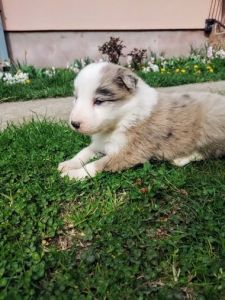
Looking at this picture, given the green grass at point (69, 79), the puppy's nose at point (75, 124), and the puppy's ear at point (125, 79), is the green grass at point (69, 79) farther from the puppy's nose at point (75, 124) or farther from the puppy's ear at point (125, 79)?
the puppy's nose at point (75, 124)

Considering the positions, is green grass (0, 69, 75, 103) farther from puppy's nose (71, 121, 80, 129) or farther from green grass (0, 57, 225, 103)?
puppy's nose (71, 121, 80, 129)

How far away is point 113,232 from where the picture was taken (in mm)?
2924

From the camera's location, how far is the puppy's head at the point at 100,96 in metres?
3.36

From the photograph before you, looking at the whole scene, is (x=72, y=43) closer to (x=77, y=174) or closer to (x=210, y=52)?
(x=210, y=52)

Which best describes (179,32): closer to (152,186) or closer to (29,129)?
(29,129)

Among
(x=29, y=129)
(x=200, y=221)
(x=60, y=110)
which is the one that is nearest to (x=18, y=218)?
(x=200, y=221)

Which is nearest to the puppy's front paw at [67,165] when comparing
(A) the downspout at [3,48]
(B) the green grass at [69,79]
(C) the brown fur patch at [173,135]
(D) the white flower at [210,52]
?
(C) the brown fur patch at [173,135]

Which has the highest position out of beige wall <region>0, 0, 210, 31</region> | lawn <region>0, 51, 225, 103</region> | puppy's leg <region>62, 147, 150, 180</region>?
puppy's leg <region>62, 147, 150, 180</region>

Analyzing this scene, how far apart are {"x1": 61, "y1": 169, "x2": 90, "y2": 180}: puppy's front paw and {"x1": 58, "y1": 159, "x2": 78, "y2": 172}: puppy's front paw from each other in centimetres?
10

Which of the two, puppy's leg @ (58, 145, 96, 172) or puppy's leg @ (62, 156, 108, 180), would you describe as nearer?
puppy's leg @ (62, 156, 108, 180)

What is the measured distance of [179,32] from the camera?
1004cm

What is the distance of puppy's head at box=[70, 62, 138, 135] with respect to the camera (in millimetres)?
3361

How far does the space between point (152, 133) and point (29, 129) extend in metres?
1.54

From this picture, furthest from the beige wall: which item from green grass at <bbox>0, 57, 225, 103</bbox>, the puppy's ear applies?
the puppy's ear
